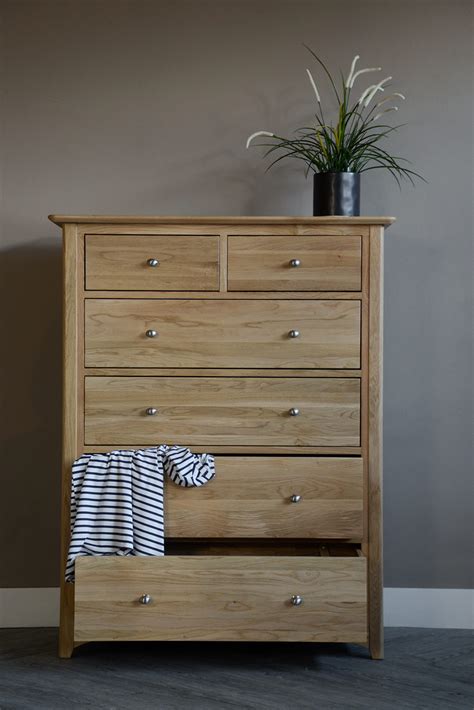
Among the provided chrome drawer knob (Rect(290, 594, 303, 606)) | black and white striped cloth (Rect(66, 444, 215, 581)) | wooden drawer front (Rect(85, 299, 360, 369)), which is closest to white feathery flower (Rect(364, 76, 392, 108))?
wooden drawer front (Rect(85, 299, 360, 369))

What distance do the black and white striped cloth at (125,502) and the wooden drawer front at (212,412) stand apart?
9cm

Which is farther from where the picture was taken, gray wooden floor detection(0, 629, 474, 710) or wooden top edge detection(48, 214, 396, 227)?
wooden top edge detection(48, 214, 396, 227)

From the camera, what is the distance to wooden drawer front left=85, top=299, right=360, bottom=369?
243 centimetres

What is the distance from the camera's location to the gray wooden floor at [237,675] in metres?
2.14

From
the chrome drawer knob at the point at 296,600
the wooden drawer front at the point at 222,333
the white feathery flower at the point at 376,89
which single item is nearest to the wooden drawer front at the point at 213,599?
the chrome drawer knob at the point at 296,600

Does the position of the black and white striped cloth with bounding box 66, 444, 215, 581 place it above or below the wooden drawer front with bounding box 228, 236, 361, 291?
below

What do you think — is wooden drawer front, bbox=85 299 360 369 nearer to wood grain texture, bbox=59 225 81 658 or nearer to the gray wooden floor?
wood grain texture, bbox=59 225 81 658

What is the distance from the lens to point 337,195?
2.54 m

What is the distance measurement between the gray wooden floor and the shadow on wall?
1.31 ft

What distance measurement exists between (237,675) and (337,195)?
5.02ft

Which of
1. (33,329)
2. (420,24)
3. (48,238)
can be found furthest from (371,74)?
(33,329)

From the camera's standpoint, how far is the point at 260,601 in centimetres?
225

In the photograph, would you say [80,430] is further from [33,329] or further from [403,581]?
[403,581]

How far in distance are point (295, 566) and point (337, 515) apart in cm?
25
